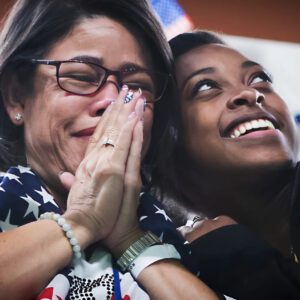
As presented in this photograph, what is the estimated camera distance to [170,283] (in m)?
0.81

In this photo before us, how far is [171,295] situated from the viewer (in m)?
0.80

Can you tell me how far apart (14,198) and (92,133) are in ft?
0.61

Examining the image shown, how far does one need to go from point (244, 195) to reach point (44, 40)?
19.6 inches

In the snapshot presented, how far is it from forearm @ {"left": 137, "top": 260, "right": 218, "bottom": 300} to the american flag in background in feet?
1.59

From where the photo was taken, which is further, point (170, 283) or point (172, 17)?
point (172, 17)

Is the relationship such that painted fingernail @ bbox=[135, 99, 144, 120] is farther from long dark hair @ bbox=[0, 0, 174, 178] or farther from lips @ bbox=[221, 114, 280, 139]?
lips @ bbox=[221, 114, 280, 139]

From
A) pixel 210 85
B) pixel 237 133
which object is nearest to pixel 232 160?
pixel 237 133

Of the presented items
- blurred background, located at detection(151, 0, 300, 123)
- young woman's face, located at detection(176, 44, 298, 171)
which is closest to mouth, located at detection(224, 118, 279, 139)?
young woman's face, located at detection(176, 44, 298, 171)

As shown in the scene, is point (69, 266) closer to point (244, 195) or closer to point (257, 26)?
point (244, 195)

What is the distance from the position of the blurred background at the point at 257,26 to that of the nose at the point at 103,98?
0.67 feet

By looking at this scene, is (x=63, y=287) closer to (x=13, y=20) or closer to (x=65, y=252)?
(x=65, y=252)

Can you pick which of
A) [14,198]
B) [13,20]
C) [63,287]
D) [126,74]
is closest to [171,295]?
[63,287]

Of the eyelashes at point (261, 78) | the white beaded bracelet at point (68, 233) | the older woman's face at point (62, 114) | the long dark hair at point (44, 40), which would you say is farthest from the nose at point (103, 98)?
Result: the eyelashes at point (261, 78)

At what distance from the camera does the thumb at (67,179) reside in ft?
2.83
